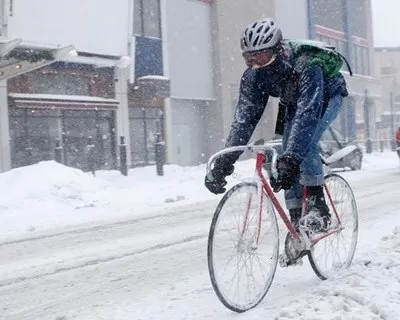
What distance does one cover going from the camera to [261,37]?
3797 mm

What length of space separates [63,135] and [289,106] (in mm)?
16356

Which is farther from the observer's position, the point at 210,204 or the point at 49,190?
the point at 49,190

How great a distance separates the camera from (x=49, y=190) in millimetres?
12086

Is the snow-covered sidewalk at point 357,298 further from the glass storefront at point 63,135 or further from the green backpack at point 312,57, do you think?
the glass storefront at point 63,135

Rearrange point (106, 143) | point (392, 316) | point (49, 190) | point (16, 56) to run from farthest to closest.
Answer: point (106, 143)
point (16, 56)
point (49, 190)
point (392, 316)

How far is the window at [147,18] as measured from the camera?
23078 millimetres

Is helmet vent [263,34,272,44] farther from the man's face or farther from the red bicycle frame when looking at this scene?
the red bicycle frame

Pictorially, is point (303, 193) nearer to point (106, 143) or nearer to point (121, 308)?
point (121, 308)

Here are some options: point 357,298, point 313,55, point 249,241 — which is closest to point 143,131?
point 313,55

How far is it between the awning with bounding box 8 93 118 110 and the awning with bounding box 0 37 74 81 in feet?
3.56

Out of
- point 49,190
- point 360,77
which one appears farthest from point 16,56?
point 360,77

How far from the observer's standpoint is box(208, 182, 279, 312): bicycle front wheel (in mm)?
3574

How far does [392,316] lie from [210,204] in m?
7.64

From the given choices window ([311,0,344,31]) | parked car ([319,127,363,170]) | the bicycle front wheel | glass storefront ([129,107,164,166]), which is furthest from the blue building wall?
the bicycle front wheel
